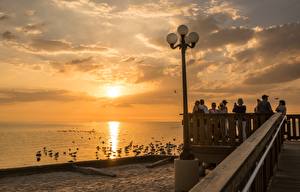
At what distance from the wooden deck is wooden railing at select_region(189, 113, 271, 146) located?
2.23 metres

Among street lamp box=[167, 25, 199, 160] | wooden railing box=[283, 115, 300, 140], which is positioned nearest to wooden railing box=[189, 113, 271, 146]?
street lamp box=[167, 25, 199, 160]

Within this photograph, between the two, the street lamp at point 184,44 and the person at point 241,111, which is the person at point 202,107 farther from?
the street lamp at point 184,44

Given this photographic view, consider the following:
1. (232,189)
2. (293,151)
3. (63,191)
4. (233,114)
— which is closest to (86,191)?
(63,191)

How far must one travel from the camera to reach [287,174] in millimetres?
9375

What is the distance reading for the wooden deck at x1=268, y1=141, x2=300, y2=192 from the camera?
7891 millimetres

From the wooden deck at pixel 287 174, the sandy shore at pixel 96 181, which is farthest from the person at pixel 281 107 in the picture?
the sandy shore at pixel 96 181

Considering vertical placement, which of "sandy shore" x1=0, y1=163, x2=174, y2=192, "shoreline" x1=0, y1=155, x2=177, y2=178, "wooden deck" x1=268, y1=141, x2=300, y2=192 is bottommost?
"sandy shore" x1=0, y1=163, x2=174, y2=192

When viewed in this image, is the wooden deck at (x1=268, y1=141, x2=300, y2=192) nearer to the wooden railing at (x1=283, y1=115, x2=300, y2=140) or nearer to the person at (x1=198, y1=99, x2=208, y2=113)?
the person at (x1=198, y1=99, x2=208, y2=113)

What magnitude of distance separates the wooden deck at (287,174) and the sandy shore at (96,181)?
5.80 metres

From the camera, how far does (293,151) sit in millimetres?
13938

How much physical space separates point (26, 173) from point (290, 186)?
16.4 meters

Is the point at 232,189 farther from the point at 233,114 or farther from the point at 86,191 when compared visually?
the point at 86,191

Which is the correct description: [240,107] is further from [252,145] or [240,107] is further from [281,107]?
[252,145]

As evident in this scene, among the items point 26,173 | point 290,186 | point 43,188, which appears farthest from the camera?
point 26,173
